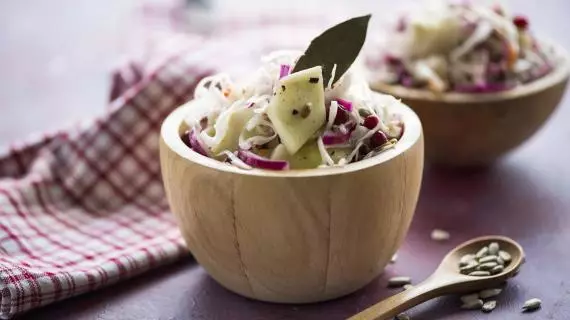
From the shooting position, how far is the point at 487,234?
3.57 feet

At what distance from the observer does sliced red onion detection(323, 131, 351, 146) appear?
2.85 ft

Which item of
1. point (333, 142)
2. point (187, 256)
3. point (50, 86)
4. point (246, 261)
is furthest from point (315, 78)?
point (50, 86)

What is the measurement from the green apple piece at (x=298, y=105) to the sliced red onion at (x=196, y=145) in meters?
0.10

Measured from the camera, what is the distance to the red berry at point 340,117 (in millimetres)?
889

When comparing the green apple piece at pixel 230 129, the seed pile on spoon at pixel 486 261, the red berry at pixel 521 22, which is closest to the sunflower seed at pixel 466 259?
the seed pile on spoon at pixel 486 261

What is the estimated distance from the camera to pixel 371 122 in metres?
0.90

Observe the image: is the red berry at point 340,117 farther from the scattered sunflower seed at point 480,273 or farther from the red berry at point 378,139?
the scattered sunflower seed at point 480,273

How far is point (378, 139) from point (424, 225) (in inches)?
10.9

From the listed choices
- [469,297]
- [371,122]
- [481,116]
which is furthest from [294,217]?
[481,116]

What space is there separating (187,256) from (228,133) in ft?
0.81

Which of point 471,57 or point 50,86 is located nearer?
point 471,57

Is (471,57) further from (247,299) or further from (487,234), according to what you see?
(247,299)

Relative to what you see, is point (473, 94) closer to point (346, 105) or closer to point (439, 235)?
point (439, 235)

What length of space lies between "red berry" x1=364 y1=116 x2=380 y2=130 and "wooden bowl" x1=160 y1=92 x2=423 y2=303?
0.12ft
